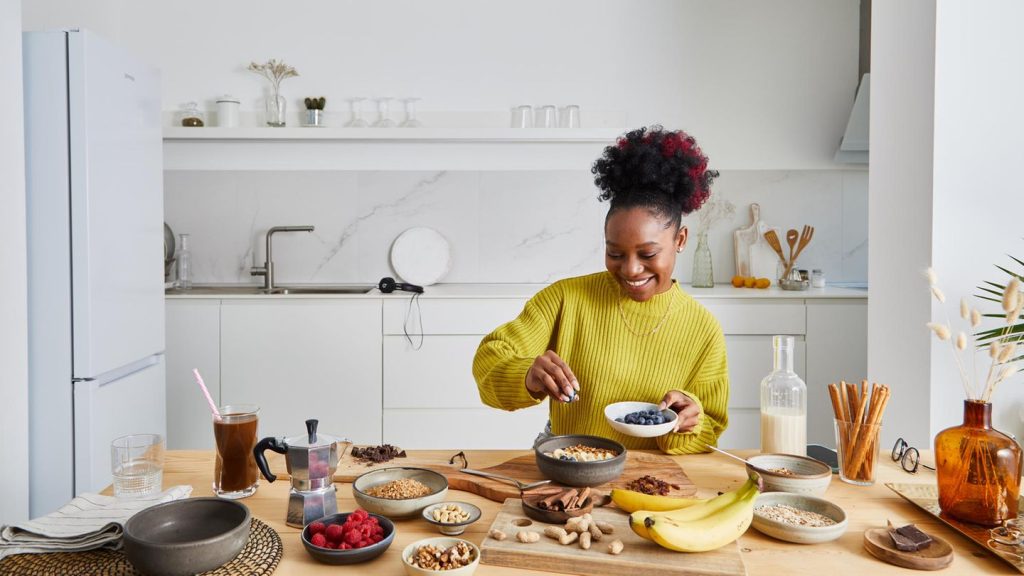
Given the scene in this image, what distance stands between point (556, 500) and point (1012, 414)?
1.81 metres

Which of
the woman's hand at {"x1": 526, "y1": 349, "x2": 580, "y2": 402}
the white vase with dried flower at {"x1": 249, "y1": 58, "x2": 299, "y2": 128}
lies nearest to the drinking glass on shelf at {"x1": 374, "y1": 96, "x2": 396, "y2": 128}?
the white vase with dried flower at {"x1": 249, "y1": 58, "x2": 299, "y2": 128}

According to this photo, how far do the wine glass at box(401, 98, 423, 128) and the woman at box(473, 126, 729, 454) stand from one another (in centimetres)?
204

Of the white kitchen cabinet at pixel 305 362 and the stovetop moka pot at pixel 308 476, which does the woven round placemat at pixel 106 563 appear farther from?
the white kitchen cabinet at pixel 305 362

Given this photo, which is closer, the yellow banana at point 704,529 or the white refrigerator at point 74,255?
the yellow banana at point 704,529

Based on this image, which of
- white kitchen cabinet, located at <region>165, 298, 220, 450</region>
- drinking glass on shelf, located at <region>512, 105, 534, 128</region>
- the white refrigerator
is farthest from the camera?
drinking glass on shelf, located at <region>512, 105, 534, 128</region>

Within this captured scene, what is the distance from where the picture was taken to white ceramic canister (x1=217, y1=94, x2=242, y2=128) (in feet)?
12.3

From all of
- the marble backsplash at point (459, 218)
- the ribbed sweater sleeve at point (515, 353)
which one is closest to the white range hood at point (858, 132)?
the marble backsplash at point (459, 218)

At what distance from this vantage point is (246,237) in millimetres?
3928

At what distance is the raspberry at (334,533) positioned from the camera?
107 centimetres

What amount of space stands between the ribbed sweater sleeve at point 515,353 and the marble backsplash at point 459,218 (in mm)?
1967

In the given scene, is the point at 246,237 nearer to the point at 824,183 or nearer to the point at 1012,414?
the point at 824,183

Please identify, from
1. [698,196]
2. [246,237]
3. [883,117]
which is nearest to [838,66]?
[883,117]

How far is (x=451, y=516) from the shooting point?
1167mm

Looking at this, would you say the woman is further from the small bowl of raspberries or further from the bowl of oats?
the small bowl of raspberries
